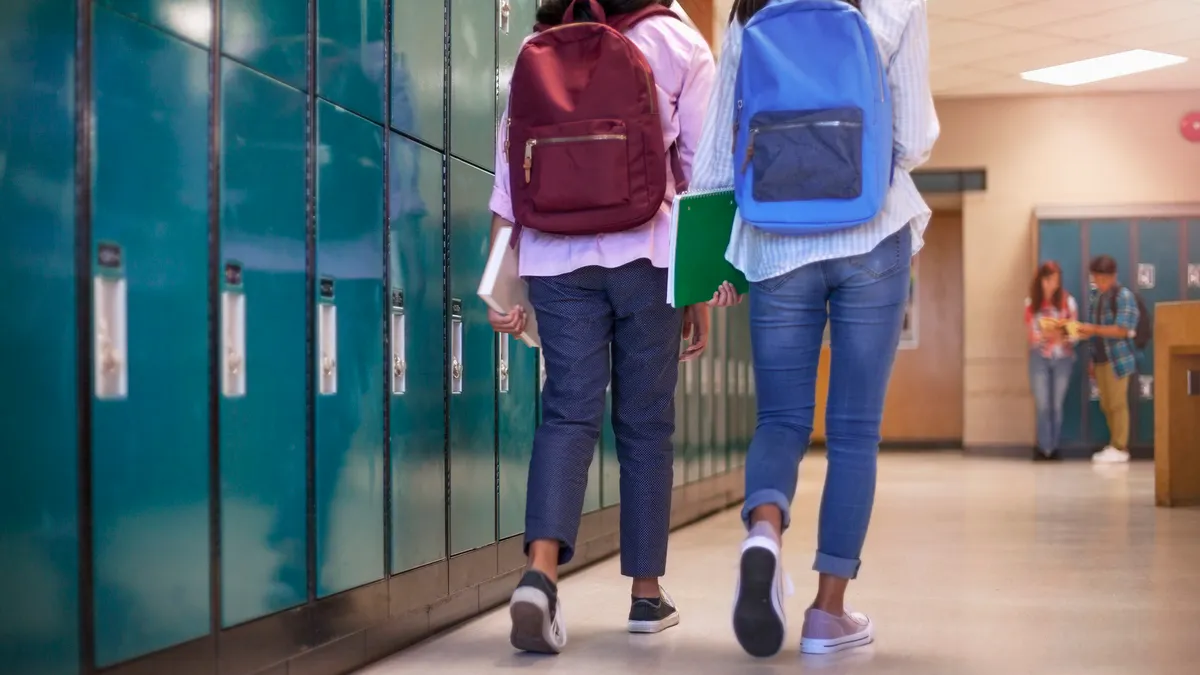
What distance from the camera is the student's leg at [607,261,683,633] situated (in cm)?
250

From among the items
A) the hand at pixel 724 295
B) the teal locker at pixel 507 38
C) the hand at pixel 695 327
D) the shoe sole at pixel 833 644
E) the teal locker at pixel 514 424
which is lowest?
the shoe sole at pixel 833 644

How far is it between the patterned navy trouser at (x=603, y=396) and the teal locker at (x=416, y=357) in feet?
0.89

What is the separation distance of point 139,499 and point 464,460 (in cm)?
125

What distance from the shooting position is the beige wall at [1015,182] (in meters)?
10.9

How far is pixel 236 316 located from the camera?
1919 mm

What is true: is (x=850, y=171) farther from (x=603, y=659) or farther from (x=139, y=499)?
(x=139, y=499)

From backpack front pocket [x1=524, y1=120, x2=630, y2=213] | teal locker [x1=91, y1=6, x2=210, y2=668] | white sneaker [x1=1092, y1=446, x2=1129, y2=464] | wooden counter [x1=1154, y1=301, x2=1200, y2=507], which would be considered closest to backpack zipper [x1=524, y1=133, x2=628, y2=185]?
backpack front pocket [x1=524, y1=120, x2=630, y2=213]

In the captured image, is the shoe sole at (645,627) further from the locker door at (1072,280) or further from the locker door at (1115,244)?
the locker door at (1115,244)

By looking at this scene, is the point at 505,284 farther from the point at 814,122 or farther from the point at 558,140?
the point at 814,122

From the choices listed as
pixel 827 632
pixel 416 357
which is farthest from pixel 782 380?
pixel 416 357

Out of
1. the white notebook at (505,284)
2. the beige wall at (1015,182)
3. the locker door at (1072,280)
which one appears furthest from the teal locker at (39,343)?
the beige wall at (1015,182)

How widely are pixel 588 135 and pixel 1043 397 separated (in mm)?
8816

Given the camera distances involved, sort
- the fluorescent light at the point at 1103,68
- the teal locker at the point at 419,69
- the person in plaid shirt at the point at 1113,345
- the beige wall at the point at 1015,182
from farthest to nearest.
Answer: the beige wall at the point at 1015,182 < the person in plaid shirt at the point at 1113,345 < the fluorescent light at the point at 1103,68 < the teal locker at the point at 419,69

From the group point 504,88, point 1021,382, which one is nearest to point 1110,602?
point 504,88
